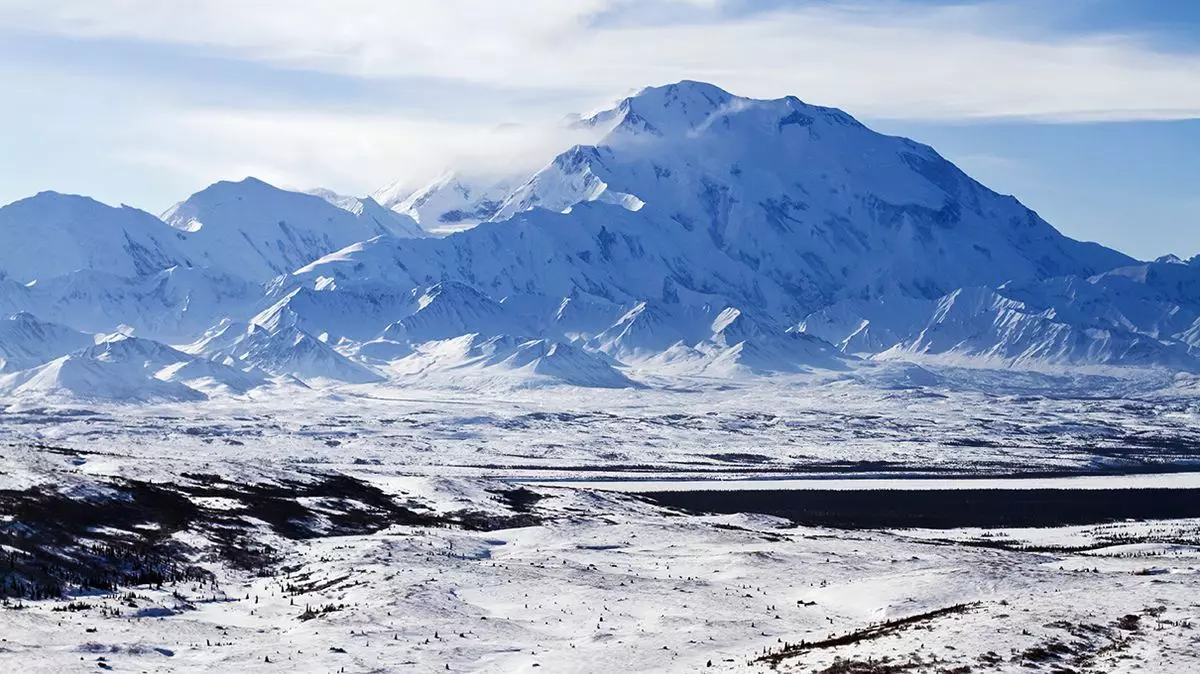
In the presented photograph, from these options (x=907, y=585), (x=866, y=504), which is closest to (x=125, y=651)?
(x=907, y=585)

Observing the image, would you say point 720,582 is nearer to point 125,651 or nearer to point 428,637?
point 428,637

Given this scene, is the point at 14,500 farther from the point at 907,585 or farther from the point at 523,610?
the point at 907,585

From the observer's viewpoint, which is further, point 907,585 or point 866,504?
point 866,504

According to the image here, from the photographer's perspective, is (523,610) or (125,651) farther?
(523,610)

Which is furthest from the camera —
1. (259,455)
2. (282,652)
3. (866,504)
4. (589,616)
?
(259,455)

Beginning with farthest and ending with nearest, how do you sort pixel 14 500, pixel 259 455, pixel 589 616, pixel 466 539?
pixel 259 455, pixel 466 539, pixel 14 500, pixel 589 616

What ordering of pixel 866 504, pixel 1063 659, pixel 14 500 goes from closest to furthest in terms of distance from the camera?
pixel 1063 659 < pixel 14 500 < pixel 866 504

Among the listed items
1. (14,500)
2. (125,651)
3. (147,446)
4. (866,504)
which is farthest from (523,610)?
(147,446)

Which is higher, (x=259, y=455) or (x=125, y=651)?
(x=125, y=651)

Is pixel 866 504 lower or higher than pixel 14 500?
lower
